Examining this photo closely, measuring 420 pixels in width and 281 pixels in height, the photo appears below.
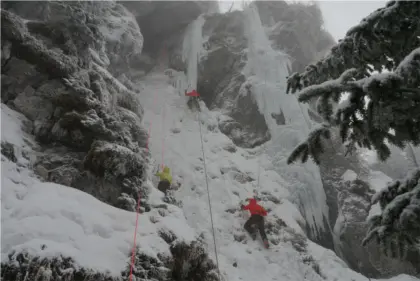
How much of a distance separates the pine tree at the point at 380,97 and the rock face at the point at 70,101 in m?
5.21

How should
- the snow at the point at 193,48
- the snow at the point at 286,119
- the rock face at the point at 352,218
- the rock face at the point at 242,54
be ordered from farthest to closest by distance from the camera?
the snow at the point at 193,48 < the rock face at the point at 242,54 < the snow at the point at 286,119 < the rock face at the point at 352,218

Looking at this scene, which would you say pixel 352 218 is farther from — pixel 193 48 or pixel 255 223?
pixel 193 48

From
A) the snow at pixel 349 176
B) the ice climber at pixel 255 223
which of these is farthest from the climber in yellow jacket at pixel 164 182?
the snow at pixel 349 176

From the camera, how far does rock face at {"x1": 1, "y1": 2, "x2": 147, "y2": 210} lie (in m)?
7.46

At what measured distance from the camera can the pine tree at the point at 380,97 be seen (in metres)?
2.23

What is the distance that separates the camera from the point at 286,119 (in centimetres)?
1453

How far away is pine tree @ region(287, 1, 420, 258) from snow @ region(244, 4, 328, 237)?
19.9ft

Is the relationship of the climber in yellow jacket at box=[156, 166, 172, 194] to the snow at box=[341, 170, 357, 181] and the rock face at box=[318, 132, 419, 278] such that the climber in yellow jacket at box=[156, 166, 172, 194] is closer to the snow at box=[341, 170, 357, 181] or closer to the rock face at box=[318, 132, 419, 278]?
the rock face at box=[318, 132, 419, 278]

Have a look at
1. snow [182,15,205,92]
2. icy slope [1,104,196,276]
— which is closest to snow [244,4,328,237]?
snow [182,15,205,92]

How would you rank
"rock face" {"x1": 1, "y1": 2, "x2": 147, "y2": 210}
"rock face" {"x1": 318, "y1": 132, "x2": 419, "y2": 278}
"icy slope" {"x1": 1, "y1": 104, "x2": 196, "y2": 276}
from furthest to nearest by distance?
"rock face" {"x1": 318, "y1": 132, "x2": 419, "y2": 278}, "rock face" {"x1": 1, "y1": 2, "x2": 147, "y2": 210}, "icy slope" {"x1": 1, "y1": 104, "x2": 196, "y2": 276}

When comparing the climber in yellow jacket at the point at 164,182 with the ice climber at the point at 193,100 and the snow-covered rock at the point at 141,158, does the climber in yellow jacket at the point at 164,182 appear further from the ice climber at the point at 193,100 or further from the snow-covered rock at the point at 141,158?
the ice climber at the point at 193,100

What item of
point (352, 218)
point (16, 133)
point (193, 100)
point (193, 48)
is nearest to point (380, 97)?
point (16, 133)

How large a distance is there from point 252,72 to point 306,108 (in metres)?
3.63

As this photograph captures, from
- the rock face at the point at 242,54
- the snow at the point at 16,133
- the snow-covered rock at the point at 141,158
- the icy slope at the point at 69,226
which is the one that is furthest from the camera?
the rock face at the point at 242,54
